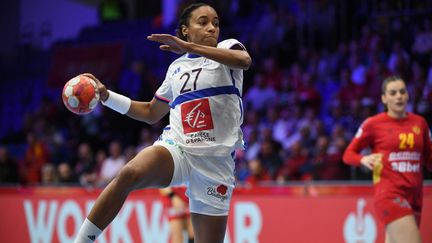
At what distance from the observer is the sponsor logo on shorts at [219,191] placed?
488 cm

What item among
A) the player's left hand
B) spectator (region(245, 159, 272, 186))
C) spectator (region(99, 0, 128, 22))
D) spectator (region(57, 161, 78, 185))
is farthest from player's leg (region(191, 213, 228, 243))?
spectator (region(99, 0, 128, 22))

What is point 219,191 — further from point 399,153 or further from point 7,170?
point 7,170

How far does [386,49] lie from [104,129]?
19.8ft

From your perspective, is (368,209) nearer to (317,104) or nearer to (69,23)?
(317,104)

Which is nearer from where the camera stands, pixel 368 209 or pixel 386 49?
pixel 368 209

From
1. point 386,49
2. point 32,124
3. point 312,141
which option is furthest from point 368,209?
point 32,124

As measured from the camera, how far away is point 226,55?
4586mm

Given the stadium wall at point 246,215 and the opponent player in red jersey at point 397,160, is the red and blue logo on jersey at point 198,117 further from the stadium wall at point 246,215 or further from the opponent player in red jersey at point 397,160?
the stadium wall at point 246,215

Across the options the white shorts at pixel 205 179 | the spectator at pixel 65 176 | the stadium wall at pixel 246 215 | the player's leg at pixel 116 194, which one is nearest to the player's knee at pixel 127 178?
the player's leg at pixel 116 194

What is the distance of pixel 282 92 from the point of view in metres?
12.6

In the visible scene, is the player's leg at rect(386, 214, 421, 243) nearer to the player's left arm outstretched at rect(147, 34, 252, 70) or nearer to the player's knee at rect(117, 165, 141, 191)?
the player's left arm outstretched at rect(147, 34, 252, 70)

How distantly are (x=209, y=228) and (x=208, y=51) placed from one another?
4.06 feet

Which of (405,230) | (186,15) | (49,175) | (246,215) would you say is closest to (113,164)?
(49,175)

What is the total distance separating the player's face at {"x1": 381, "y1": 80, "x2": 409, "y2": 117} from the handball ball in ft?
8.77
